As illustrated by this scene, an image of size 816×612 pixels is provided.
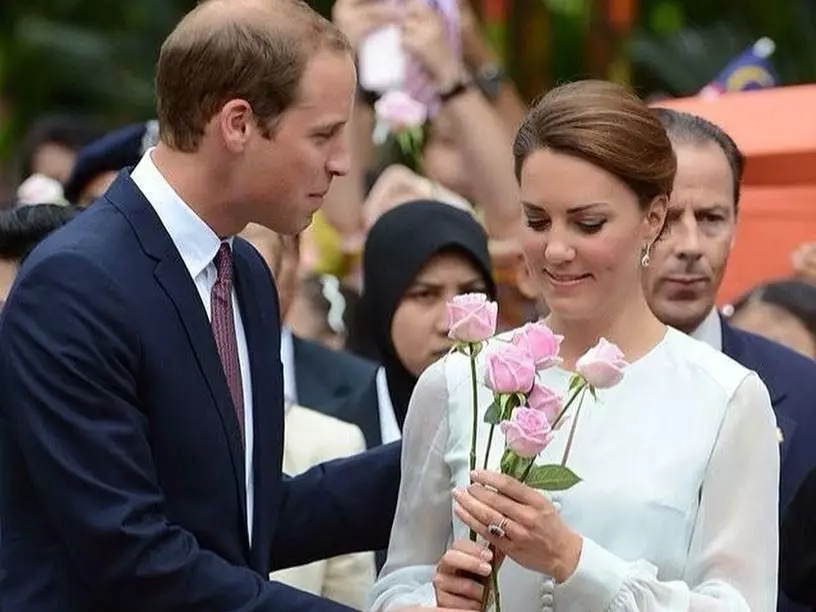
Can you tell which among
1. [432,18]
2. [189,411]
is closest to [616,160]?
[189,411]

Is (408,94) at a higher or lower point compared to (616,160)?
higher

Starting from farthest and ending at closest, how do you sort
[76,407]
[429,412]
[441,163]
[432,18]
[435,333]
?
1. [441,163]
2. [432,18]
3. [435,333]
4. [429,412]
5. [76,407]

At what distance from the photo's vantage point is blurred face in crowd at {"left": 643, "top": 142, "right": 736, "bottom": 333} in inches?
195

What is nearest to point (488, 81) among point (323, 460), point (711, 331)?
point (323, 460)

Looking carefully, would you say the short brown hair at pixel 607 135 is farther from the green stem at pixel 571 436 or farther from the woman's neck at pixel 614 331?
the green stem at pixel 571 436

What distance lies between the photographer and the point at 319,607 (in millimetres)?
3793

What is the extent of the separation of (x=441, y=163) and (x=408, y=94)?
539 millimetres

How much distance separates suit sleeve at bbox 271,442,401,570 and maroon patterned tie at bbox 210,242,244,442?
0.45 metres

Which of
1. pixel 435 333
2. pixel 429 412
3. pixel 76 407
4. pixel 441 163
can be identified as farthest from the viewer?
pixel 441 163

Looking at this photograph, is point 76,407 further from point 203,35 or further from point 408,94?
point 408,94

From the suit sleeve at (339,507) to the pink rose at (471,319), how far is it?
0.80 m

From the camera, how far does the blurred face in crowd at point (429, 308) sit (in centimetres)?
591

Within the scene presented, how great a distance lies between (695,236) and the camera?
16.3 ft

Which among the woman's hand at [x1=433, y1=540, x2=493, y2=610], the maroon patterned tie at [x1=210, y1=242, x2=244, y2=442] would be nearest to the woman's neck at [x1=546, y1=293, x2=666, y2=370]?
the woman's hand at [x1=433, y1=540, x2=493, y2=610]
